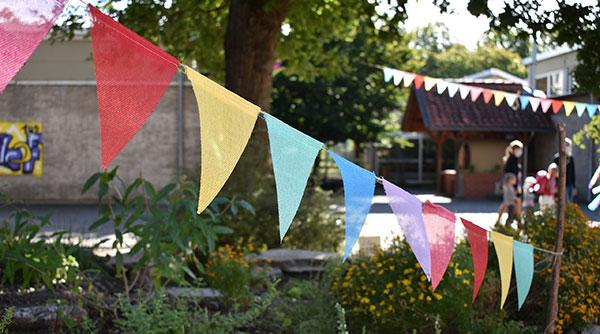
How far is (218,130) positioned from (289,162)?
39cm

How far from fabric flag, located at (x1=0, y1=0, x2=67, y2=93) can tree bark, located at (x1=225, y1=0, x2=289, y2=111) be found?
24.6 ft

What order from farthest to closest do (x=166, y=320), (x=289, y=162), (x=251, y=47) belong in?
(x=251, y=47) → (x=166, y=320) → (x=289, y=162)

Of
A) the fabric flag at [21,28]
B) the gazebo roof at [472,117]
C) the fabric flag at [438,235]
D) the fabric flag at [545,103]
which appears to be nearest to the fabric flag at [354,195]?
the fabric flag at [438,235]

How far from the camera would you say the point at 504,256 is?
4.68 m

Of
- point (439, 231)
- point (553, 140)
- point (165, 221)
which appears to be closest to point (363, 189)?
point (439, 231)

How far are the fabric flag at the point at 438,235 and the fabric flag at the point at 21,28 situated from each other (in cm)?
230

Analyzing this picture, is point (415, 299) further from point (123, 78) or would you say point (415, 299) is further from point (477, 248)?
point (123, 78)

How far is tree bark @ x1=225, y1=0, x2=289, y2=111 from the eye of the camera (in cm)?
1043

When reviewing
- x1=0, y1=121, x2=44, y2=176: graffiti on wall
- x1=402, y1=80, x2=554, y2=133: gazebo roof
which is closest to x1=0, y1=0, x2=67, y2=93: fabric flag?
x1=0, y1=121, x2=44, y2=176: graffiti on wall

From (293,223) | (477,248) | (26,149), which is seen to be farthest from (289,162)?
(26,149)

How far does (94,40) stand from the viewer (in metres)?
3.09

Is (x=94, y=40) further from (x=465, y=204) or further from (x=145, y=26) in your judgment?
(x=465, y=204)

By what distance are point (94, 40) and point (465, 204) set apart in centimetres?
2118

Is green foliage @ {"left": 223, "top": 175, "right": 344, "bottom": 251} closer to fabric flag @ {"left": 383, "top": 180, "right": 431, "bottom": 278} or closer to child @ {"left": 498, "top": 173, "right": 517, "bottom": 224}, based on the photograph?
child @ {"left": 498, "top": 173, "right": 517, "bottom": 224}
